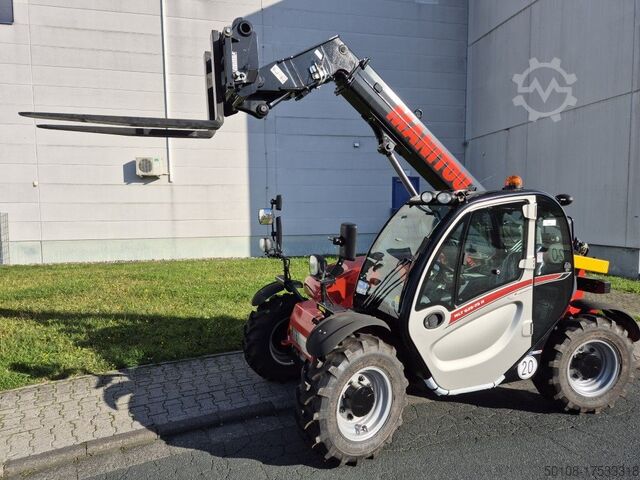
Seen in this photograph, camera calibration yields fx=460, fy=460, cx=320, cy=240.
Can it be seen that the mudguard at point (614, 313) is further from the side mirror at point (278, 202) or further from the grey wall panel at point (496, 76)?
the grey wall panel at point (496, 76)

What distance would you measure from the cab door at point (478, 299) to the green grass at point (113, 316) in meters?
3.08

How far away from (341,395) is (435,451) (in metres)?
0.89

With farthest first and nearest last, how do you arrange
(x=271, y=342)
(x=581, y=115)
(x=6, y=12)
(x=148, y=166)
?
(x=148, y=166), (x=6, y=12), (x=581, y=115), (x=271, y=342)

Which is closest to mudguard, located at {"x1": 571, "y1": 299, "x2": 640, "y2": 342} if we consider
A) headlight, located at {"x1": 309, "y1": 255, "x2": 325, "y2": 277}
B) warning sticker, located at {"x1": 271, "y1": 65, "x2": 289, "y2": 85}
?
headlight, located at {"x1": 309, "y1": 255, "x2": 325, "y2": 277}

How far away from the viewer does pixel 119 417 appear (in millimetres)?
3930

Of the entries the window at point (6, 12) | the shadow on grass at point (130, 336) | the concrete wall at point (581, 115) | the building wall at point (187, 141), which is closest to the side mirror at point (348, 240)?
the shadow on grass at point (130, 336)

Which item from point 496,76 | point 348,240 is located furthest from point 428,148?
point 496,76

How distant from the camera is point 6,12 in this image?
1220 cm

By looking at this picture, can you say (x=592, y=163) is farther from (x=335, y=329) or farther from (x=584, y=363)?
(x=335, y=329)

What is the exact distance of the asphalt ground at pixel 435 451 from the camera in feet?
10.5

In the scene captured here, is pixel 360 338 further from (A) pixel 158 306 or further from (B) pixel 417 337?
(A) pixel 158 306

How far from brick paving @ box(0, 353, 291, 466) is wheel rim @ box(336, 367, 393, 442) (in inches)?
41.6

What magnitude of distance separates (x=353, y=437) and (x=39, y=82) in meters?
13.4

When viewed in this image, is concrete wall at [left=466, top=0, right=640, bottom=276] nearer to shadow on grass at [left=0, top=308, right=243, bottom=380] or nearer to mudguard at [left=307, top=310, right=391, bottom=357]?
shadow on grass at [left=0, top=308, right=243, bottom=380]
